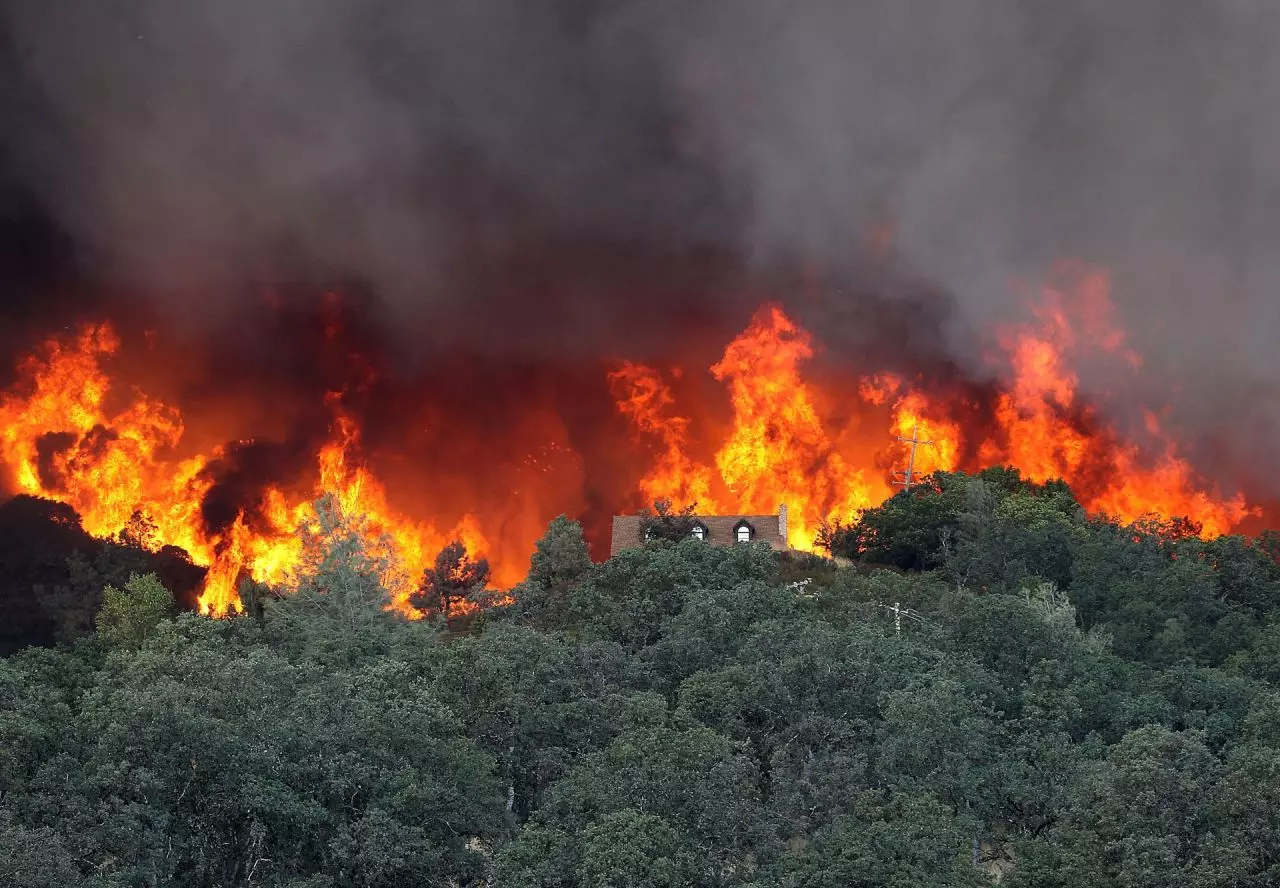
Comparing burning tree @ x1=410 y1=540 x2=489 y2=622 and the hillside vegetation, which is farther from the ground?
burning tree @ x1=410 y1=540 x2=489 y2=622

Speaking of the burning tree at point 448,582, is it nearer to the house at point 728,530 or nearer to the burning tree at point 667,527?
the house at point 728,530

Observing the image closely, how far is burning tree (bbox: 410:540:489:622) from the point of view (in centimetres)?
9788

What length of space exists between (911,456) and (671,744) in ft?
216

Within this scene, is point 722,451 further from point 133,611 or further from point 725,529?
point 133,611

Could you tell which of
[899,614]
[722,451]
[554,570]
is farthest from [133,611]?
[722,451]

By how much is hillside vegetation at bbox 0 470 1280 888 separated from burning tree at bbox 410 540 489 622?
16828 millimetres

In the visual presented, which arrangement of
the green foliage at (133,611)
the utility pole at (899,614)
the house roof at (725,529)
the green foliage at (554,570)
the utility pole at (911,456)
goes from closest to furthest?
the utility pole at (899,614) → the green foliage at (133,611) → the green foliage at (554,570) → the house roof at (725,529) → the utility pole at (911,456)

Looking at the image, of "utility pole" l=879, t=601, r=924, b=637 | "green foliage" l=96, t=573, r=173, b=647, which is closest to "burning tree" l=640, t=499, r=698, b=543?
"utility pole" l=879, t=601, r=924, b=637

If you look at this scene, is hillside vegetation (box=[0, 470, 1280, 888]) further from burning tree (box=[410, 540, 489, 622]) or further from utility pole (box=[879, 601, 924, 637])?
burning tree (box=[410, 540, 489, 622])

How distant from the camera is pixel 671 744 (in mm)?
52844

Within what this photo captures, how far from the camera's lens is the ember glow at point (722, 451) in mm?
114000

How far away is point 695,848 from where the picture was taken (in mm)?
49438

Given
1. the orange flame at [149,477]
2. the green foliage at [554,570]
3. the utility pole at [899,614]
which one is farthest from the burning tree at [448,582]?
the utility pole at [899,614]

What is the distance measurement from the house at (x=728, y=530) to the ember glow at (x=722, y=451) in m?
7.79
